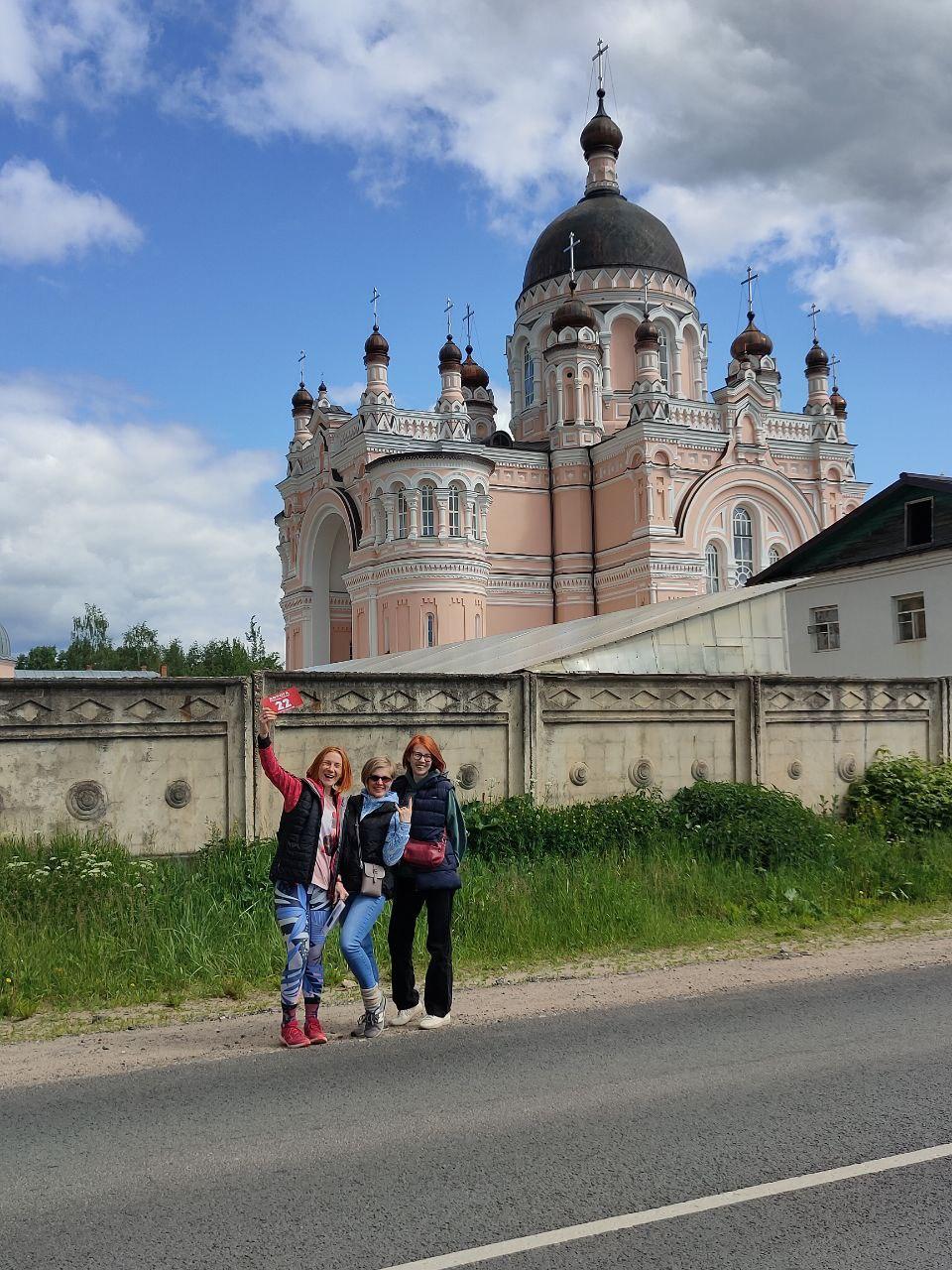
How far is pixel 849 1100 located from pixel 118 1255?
3167 millimetres

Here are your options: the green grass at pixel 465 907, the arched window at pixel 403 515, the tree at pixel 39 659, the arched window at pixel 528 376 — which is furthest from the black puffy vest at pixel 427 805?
the tree at pixel 39 659

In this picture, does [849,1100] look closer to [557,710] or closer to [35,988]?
[35,988]

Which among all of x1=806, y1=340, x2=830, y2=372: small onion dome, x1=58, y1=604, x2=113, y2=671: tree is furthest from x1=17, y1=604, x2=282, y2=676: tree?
x1=806, y1=340, x2=830, y2=372: small onion dome

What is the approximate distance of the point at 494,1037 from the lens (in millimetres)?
6453

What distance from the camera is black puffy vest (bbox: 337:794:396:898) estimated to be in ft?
21.8

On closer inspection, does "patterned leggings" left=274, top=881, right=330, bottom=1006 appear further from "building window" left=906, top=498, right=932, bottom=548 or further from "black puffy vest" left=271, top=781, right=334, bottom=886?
"building window" left=906, top=498, right=932, bottom=548

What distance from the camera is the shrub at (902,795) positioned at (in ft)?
45.0

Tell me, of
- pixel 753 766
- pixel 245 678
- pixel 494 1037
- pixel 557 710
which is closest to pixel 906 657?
pixel 753 766

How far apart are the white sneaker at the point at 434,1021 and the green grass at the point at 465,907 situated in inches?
54.0

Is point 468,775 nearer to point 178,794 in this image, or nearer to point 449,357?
point 178,794

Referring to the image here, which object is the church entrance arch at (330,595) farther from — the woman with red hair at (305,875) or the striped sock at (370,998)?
the striped sock at (370,998)

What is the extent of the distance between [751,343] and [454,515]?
21.5 metres

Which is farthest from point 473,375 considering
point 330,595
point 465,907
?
point 465,907

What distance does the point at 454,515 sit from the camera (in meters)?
45.1
